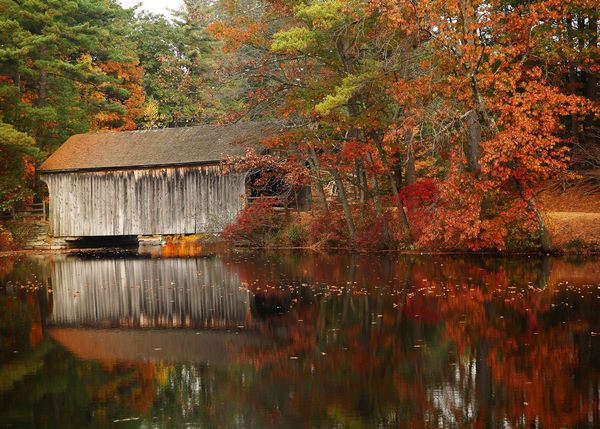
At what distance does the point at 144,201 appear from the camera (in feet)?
114

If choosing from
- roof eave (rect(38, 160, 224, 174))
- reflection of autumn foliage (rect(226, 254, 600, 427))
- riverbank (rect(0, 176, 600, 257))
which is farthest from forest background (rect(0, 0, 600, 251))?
reflection of autumn foliage (rect(226, 254, 600, 427))

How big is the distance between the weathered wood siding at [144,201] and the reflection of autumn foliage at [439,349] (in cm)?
1591

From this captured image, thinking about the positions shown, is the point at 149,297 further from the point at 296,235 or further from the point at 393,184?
the point at 296,235

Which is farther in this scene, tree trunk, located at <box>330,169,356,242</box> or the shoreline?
tree trunk, located at <box>330,169,356,242</box>

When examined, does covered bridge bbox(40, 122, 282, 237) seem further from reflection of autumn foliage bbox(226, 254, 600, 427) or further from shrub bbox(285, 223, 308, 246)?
reflection of autumn foliage bbox(226, 254, 600, 427)

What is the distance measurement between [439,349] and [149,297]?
816 cm

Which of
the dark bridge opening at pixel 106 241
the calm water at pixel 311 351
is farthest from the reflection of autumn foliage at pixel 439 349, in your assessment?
the dark bridge opening at pixel 106 241

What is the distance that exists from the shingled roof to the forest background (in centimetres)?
138

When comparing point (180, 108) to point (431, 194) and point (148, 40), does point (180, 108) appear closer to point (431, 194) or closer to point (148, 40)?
point (148, 40)

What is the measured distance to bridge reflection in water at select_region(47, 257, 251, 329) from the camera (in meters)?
13.4

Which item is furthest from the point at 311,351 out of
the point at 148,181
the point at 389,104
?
the point at 148,181

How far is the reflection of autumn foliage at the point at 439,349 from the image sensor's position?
739cm

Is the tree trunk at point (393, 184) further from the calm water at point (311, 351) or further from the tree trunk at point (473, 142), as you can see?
the calm water at point (311, 351)

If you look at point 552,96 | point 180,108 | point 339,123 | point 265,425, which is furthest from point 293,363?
point 180,108
